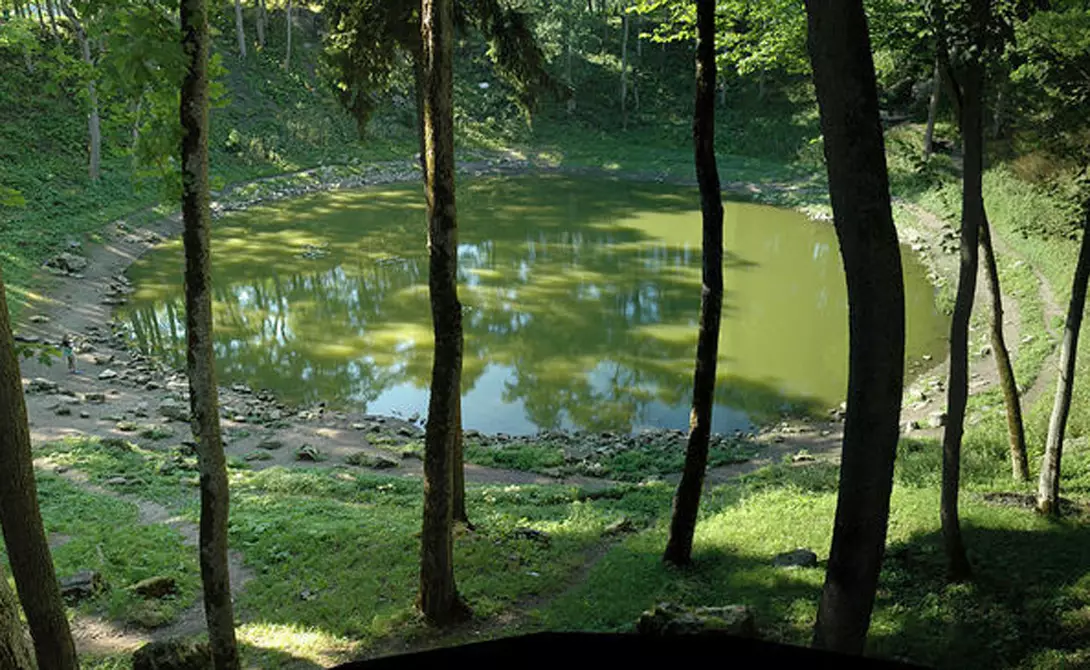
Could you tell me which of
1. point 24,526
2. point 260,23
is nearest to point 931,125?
point 260,23

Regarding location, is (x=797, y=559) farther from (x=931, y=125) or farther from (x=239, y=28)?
(x=239, y=28)

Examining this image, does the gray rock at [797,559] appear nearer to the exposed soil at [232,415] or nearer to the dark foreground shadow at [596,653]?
the exposed soil at [232,415]

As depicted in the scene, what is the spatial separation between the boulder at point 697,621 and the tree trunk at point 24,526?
3773 millimetres

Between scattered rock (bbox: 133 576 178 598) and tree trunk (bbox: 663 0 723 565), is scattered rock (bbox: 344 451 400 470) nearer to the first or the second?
scattered rock (bbox: 133 576 178 598)

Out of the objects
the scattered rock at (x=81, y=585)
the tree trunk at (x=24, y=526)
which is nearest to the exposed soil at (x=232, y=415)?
the scattered rock at (x=81, y=585)

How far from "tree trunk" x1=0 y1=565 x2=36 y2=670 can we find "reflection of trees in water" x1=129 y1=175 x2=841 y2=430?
14.1 m

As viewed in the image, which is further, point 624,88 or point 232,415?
point 624,88

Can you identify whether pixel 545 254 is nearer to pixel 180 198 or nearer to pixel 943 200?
pixel 943 200

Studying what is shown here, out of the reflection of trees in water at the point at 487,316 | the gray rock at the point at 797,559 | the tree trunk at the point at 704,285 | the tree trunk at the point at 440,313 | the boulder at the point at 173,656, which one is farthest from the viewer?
the reflection of trees in water at the point at 487,316

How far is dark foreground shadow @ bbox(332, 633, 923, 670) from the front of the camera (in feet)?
6.68

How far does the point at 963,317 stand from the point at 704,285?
7.66 ft

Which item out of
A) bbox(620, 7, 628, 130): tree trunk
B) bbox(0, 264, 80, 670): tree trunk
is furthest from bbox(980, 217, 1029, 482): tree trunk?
bbox(620, 7, 628, 130): tree trunk

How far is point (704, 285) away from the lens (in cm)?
852

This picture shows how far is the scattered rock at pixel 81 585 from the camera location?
8.64 meters
